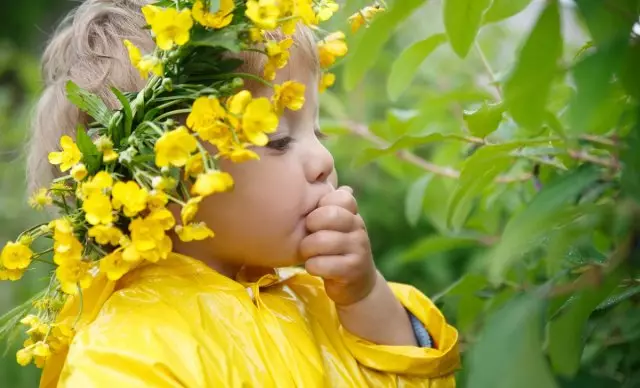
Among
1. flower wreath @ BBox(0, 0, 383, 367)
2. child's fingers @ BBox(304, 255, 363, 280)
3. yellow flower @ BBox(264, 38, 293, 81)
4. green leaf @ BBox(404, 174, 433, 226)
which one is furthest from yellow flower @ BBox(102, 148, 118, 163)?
green leaf @ BBox(404, 174, 433, 226)

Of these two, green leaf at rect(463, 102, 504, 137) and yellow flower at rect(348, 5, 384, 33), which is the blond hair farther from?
green leaf at rect(463, 102, 504, 137)

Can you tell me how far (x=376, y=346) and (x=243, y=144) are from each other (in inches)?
16.6

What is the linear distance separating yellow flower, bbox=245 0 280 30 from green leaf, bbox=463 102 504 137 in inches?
13.8

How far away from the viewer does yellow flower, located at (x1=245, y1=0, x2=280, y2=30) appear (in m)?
0.95

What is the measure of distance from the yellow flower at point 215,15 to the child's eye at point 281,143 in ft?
0.76

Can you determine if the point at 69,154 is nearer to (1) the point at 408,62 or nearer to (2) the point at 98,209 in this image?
(2) the point at 98,209

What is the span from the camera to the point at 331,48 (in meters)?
1.24

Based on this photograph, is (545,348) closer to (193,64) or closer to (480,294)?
(480,294)

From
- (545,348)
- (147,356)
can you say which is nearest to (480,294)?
(545,348)

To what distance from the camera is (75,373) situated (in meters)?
1.03

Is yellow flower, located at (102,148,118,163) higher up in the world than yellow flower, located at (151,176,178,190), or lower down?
higher up

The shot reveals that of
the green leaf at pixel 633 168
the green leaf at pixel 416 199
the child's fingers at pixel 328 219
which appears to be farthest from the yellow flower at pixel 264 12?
the green leaf at pixel 416 199

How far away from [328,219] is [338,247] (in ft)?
0.13

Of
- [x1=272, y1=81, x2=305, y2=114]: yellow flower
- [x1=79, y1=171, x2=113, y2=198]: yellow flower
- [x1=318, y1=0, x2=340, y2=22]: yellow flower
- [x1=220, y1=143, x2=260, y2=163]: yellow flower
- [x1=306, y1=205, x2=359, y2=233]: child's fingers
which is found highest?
[x1=318, y1=0, x2=340, y2=22]: yellow flower
